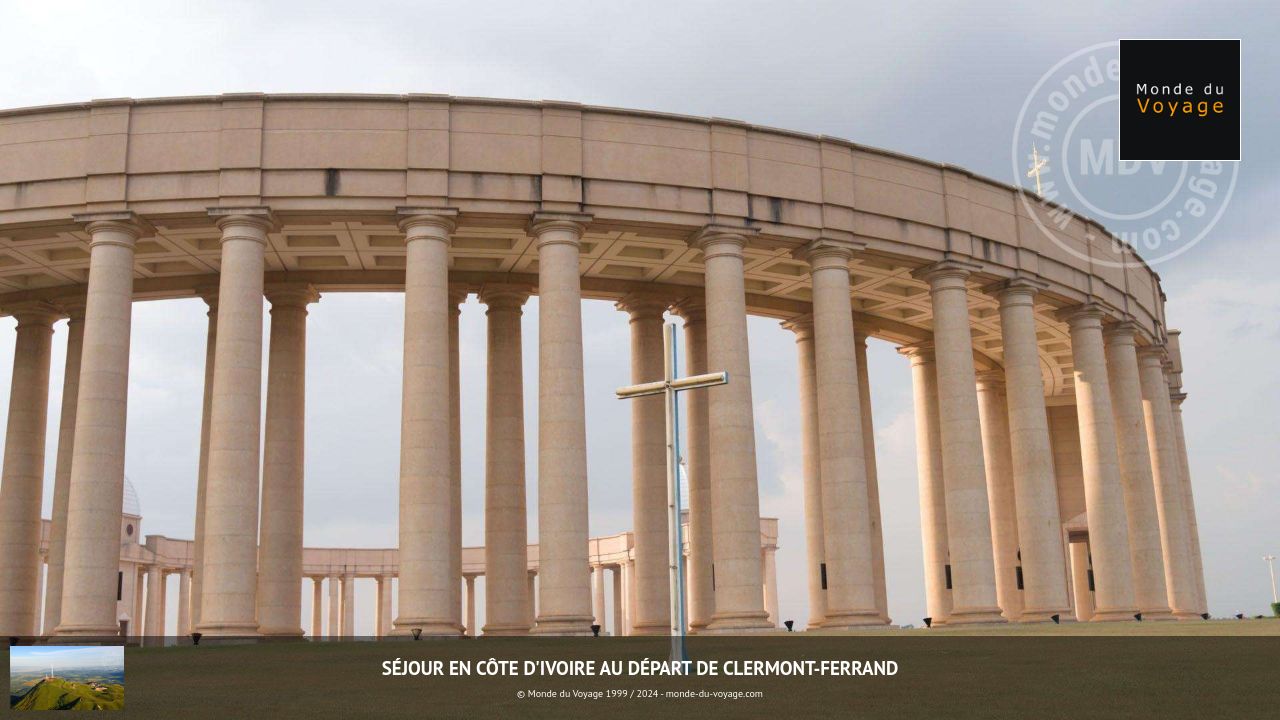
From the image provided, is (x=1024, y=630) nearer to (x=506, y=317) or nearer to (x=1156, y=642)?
(x=1156, y=642)

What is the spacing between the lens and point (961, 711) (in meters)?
21.2

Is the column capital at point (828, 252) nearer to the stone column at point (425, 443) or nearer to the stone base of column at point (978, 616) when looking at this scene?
the stone base of column at point (978, 616)

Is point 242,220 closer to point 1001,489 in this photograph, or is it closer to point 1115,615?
point 1115,615

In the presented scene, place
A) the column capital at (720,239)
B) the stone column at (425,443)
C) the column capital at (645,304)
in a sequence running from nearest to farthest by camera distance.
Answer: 1. the stone column at (425,443)
2. the column capital at (720,239)
3. the column capital at (645,304)

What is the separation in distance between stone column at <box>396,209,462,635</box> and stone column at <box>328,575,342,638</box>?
60887 millimetres

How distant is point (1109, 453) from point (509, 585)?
108 ft

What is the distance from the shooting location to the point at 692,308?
65.1 meters

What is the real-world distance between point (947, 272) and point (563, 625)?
26.5 m

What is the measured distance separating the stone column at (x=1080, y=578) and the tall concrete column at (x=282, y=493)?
64710 mm

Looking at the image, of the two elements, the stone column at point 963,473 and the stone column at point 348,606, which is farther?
the stone column at point 348,606

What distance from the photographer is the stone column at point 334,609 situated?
349 ft

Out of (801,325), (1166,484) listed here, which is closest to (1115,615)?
(1166,484)

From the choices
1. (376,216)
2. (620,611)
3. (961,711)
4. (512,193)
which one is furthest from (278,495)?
(620,611)

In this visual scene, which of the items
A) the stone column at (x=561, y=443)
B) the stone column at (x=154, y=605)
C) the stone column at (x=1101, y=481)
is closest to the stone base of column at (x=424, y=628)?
the stone column at (x=561, y=443)
